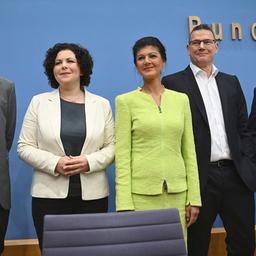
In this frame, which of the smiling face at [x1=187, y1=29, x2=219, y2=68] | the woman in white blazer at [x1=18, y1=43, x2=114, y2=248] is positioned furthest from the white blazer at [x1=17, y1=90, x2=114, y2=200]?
the smiling face at [x1=187, y1=29, x2=219, y2=68]

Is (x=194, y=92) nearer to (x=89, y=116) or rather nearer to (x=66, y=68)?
(x=89, y=116)

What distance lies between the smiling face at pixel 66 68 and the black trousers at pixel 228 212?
915 millimetres

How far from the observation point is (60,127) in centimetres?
207

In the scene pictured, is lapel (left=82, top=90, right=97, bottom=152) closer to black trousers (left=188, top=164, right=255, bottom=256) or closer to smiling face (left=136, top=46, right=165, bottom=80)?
smiling face (left=136, top=46, right=165, bottom=80)

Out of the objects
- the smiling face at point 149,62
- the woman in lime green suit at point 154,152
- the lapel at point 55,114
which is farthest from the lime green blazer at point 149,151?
the lapel at point 55,114

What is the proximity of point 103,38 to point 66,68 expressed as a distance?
0.70m

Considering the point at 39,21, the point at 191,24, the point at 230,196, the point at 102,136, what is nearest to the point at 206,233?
the point at 230,196

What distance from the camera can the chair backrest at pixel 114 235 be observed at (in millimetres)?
Result: 1311

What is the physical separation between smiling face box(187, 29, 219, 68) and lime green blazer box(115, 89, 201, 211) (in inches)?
16.9

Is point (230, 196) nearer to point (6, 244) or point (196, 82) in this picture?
point (196, 82)

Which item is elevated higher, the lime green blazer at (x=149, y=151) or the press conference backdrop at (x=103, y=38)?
the press conference backdrop at (x=103, y=38)

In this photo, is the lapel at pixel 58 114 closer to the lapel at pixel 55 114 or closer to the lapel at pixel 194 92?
the lapel at pixel 55 114

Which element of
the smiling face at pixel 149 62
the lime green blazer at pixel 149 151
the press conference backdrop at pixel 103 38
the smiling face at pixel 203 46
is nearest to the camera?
the lime green blazer at pixel 149 151

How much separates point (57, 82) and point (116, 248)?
1204 mm
